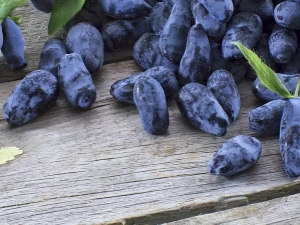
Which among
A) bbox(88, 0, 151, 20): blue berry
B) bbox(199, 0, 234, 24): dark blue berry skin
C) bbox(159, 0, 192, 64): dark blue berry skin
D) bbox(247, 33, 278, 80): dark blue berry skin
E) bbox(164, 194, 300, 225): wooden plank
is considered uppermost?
bbox(199, 0, 234, 24): dark blue berry skin

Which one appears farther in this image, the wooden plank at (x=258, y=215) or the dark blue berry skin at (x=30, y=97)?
the dark blue berry skin at (x=30, y=97)

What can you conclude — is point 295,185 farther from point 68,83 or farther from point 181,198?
point 68,83

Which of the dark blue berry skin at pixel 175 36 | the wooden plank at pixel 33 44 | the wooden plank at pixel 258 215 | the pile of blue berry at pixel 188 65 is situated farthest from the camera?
the wooden plank at pixel 33 44

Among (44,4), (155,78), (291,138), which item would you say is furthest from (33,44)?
(291,138)

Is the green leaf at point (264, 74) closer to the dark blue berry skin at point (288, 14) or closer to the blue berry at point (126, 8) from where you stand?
the dark blue berry skin at point (288, 14)

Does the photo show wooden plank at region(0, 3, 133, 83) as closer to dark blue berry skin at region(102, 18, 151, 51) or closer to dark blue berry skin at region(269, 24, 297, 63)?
dark blue berry skin at region(102, 18, 151, 51)

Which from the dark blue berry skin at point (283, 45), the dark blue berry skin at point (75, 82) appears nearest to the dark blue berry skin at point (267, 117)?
the dark blue berry skin at point (283, 45)

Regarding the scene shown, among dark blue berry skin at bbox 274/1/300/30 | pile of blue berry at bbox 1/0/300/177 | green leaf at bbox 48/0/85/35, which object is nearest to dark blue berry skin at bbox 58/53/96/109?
pile of blue berry at bbox 1/0/300/177
